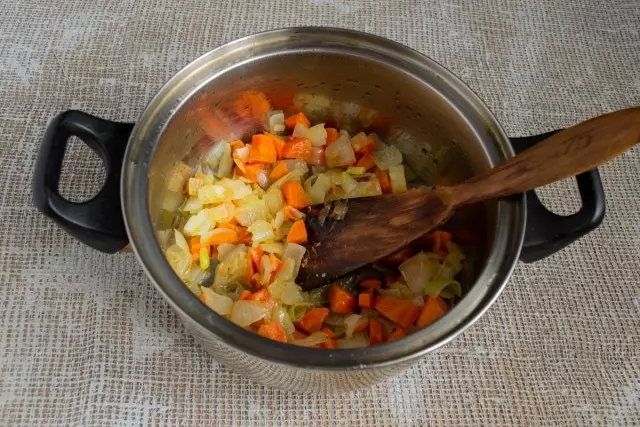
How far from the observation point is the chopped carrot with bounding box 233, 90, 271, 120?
1.27 metres

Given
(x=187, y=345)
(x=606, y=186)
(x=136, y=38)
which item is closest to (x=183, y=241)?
(x=187, y=345)

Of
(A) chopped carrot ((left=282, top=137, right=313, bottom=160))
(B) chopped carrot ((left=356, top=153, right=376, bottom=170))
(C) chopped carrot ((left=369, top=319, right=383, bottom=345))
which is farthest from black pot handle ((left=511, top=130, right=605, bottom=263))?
(A) chopped carrot ((left=282, top=137, right=313, bottom=160))

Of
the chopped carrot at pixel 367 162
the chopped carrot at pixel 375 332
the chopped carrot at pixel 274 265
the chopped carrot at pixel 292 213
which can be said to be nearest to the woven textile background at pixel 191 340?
the chopped carrot at pixel 375 332

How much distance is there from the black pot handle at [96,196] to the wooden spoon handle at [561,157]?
0.63m

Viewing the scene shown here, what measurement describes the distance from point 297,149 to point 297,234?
8.9 inches

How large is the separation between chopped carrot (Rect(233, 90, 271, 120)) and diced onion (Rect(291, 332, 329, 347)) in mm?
541

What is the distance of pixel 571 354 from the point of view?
1.31 metres

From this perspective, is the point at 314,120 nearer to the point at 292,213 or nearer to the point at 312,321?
the point at 292,213

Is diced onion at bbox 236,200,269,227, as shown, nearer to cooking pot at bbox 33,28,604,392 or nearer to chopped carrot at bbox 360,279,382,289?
cooking pot at bbox 33,28,604,392

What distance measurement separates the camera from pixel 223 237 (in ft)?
4.07

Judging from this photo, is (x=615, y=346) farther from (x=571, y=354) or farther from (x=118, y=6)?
(x=118, y=6)

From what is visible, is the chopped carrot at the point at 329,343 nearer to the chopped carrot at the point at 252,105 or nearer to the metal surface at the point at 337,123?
the metal surface at the point at 337,123

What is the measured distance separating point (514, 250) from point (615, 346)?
55 cm

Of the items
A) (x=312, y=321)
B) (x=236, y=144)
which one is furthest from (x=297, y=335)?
(x=236, y=144)
